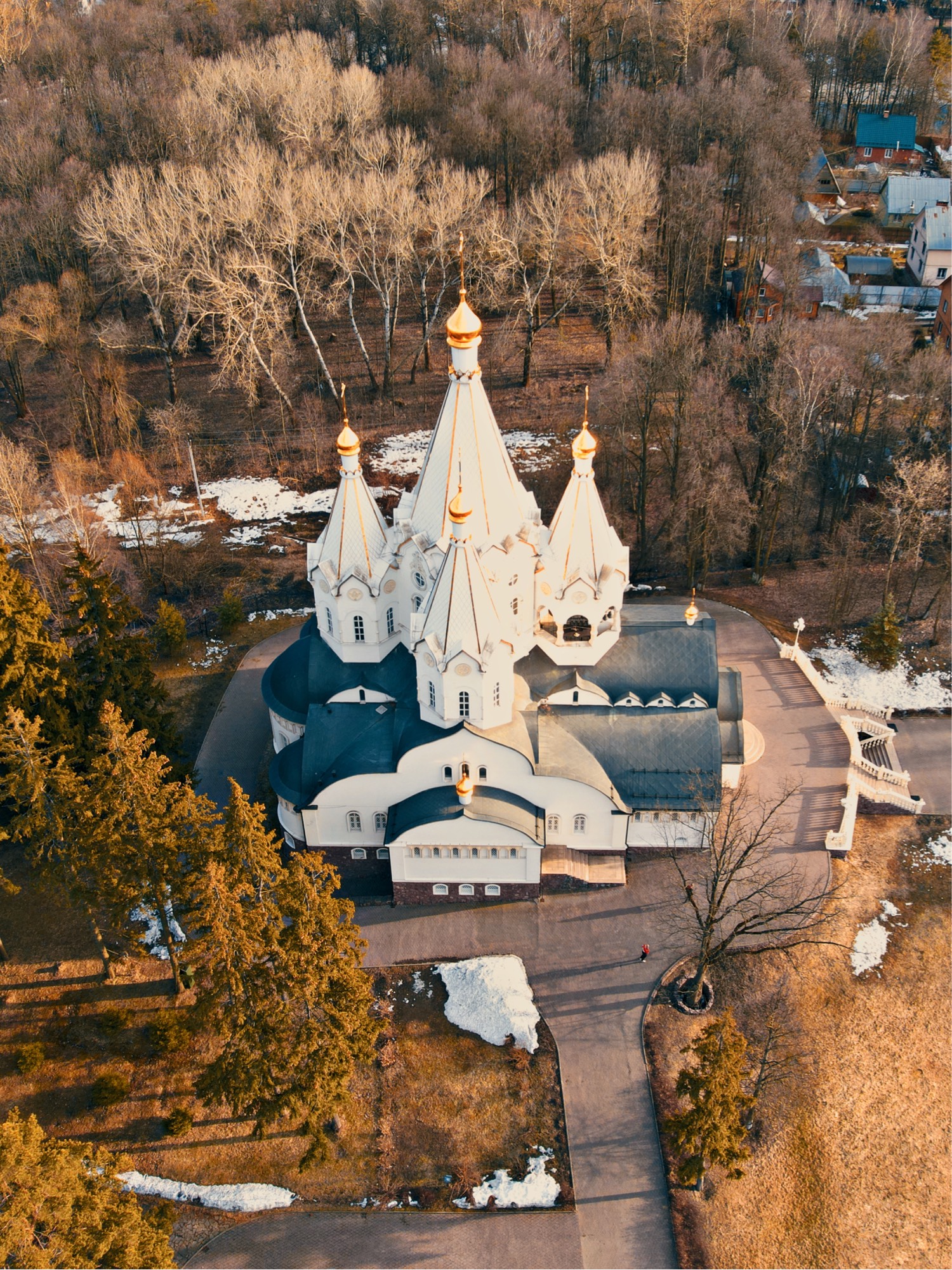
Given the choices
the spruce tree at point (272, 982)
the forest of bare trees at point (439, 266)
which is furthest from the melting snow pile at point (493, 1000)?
the forest of bare trees at point (439, 266)

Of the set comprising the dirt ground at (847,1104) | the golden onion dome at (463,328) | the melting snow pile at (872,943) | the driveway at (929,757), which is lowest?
the dirt ground at (847,1104)

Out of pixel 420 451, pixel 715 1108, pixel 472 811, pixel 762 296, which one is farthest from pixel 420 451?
pixel 715 1108

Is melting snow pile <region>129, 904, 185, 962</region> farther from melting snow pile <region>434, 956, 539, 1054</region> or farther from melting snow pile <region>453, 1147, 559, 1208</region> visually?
melting snow pile <region>453, 1147, 559, 1208</region>

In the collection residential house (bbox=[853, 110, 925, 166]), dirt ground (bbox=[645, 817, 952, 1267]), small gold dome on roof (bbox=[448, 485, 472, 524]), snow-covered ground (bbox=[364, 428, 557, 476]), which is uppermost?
small gold dome on roof (bbox=[448, 485, 472, 524])

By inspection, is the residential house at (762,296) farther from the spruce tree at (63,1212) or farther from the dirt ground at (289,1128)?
Result: the spruce tree at (63,1212)

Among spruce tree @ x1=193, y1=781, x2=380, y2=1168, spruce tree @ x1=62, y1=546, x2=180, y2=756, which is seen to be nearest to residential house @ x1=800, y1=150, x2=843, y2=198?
spruce tree @ x1=62, y1=546, x2=180, y2=756
